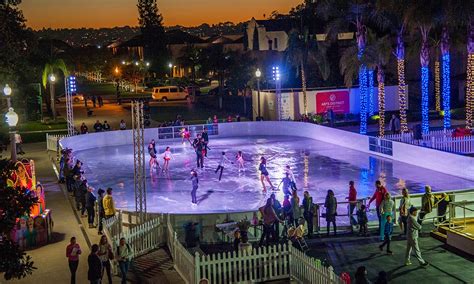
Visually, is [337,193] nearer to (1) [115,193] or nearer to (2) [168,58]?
(1) [115,193]

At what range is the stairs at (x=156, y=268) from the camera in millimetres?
14383

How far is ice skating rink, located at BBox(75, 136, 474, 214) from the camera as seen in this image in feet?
77.0

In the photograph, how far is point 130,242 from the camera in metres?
15.6

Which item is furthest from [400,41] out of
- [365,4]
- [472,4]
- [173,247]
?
[173,247]

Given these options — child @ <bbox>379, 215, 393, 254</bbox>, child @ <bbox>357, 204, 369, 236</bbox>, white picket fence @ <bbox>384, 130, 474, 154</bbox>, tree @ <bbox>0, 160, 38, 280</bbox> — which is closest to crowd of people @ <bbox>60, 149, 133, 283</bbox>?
tree @ <bbox>0, 160, 38, 280</bbox>

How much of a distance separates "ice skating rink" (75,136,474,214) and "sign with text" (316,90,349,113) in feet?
34.8

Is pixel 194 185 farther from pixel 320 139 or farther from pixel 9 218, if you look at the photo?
pixel 320 139

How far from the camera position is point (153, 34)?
109 m

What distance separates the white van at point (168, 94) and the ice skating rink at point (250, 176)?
104ft

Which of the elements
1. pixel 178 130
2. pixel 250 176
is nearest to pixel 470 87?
pixel 250 176

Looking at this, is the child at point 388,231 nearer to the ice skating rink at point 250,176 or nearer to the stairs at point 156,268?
the stairs at point 156,268

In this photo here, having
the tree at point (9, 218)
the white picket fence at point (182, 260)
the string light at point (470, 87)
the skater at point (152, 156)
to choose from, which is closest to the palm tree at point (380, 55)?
the string light at point (470, 87)

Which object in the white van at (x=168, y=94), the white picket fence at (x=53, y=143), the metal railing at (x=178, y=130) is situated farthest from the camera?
the white van at (x=168, y=94)

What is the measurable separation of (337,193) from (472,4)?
12771mm
